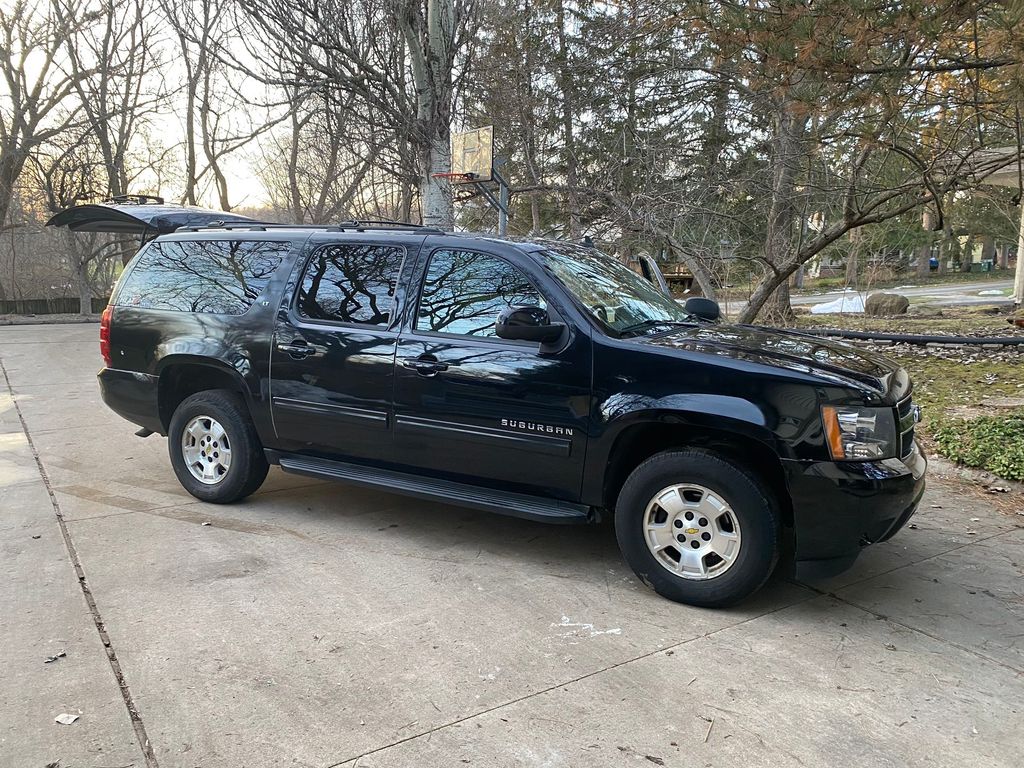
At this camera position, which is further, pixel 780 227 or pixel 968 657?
pixel 780 227

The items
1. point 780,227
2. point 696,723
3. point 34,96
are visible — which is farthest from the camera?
point 34,96

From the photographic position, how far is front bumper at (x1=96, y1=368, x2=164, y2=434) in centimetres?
551

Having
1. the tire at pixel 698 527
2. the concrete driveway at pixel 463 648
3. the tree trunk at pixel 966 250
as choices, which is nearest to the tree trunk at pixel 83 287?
the concrete driveway at pixel 463 648

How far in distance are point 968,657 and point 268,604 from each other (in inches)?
129

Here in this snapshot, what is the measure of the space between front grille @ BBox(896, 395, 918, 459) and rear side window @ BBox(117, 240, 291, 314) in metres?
3.86

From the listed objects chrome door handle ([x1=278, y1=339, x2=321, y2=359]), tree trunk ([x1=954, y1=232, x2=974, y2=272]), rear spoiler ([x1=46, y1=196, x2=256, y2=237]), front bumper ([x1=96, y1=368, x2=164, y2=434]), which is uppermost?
tree trunk ([x1=954, y1=232, x2=974, y2=272])

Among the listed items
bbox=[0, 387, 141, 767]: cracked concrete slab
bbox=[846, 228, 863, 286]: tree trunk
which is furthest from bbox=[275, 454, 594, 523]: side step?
bbox=[846, 228, 863, 286]: tree trunk

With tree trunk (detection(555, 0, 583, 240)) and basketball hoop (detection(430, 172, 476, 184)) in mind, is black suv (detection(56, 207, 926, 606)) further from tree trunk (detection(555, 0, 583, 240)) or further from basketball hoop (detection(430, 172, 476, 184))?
tree trunk (detection(555, 0, 583, 240))

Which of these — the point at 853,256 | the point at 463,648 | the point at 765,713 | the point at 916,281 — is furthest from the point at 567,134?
the point at 916,281

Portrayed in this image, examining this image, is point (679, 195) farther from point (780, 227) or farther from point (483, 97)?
point (483, 97)

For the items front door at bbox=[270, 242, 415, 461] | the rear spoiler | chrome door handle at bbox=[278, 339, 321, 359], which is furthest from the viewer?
the rear spoiler

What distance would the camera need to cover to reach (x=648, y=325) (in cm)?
447

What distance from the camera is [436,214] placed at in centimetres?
1077

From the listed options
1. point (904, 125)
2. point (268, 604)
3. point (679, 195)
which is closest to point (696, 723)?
point (268, 604)
